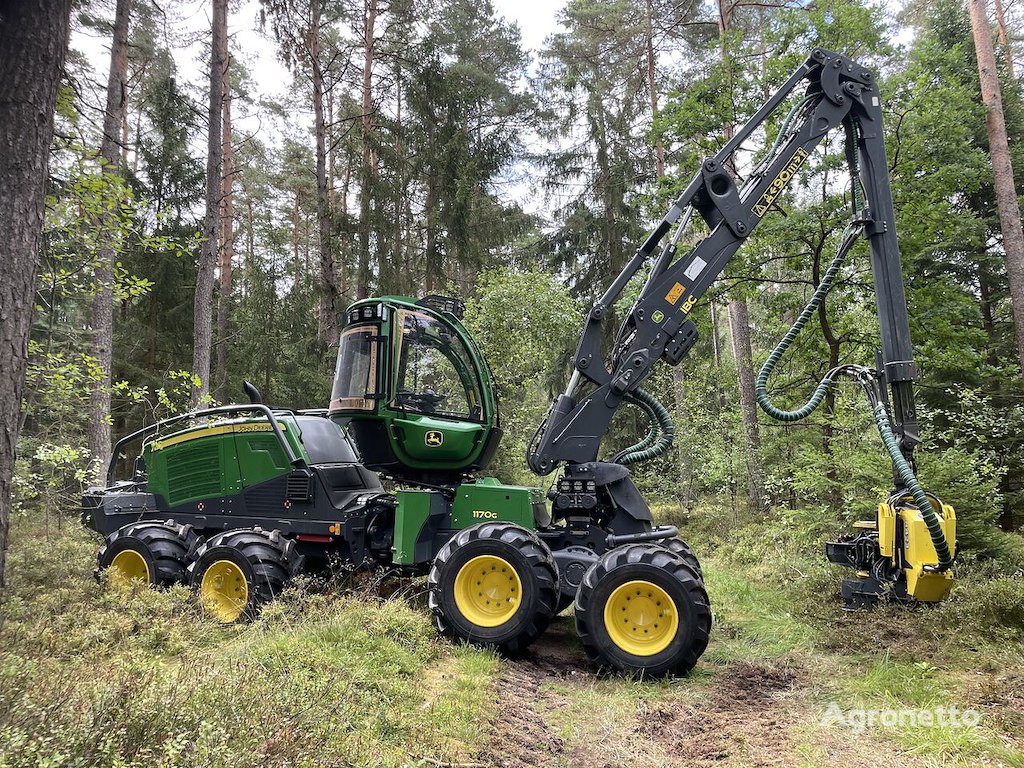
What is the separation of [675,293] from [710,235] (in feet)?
1.90

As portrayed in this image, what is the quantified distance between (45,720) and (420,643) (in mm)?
2515

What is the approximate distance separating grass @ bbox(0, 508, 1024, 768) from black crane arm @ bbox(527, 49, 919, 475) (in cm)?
185

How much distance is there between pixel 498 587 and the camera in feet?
15.9

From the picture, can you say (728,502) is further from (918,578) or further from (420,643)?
(420,643)

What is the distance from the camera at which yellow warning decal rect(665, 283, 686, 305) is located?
5.21 metres

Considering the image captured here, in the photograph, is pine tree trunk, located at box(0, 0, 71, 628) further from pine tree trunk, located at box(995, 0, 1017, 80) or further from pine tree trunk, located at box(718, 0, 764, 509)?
pine tree trunk, located at box(995, 0, 1017, 80)

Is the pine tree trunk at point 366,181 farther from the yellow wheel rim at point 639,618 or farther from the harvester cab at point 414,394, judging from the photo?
the yellow wheel rim at point 639,618

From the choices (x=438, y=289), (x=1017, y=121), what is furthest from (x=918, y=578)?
(x=438, y=289)

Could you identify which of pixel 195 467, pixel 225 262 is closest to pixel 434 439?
pixel 195 467

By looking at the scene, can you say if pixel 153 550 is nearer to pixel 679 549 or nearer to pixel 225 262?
pixel 679 549

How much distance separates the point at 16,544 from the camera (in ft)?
25.1

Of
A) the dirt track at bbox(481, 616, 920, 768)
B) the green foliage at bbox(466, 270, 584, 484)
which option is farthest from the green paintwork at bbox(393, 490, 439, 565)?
the green foliage at bbox(466, 270, 584, 484)
